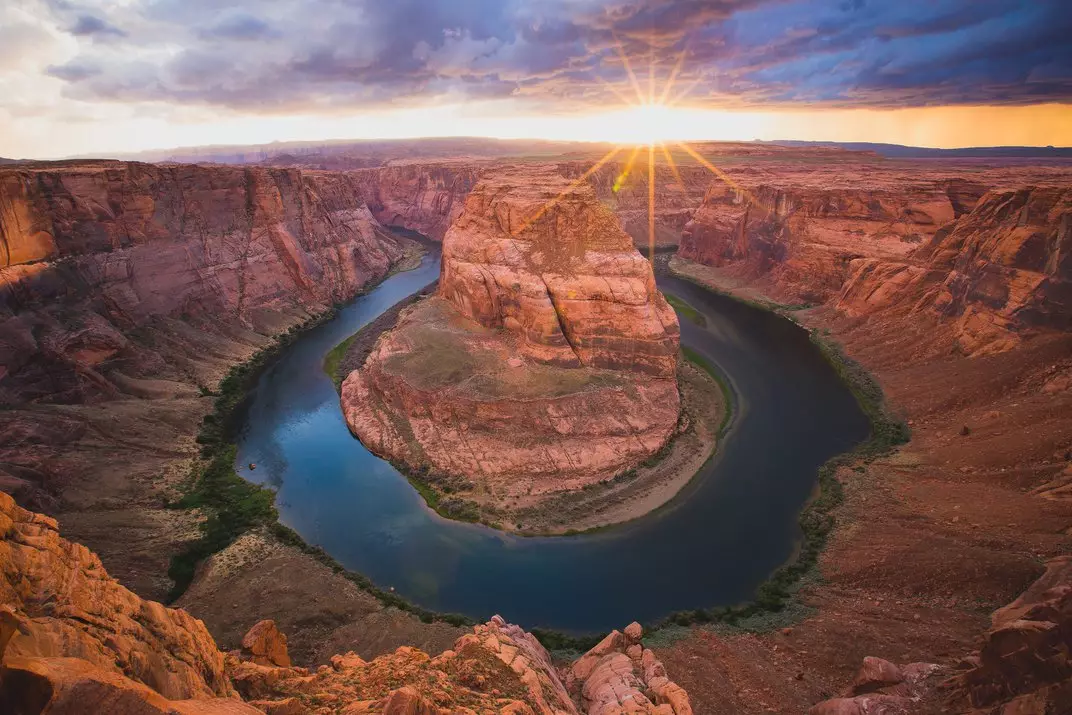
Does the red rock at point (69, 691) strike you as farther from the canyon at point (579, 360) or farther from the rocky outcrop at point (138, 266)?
the rocky outcrop at point (138, 266)

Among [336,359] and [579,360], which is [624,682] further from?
[336,359]

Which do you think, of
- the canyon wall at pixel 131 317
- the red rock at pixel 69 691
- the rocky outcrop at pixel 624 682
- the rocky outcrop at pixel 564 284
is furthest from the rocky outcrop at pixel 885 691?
the canyon wall at pixel 131 317

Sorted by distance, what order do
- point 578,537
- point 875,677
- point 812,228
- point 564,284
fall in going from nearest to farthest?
point 875,677 → point 578,537 → point 564,284 → point 812,228

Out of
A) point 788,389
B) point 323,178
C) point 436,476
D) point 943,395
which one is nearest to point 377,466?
point 436,476

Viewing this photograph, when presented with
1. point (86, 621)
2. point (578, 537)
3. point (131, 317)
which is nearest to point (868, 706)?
point (578, 537)

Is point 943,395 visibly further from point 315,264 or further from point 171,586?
point 315,264

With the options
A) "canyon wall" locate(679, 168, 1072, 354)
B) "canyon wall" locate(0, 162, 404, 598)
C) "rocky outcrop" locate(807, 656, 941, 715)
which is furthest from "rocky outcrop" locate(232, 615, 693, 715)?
"canyon wall" locate(679, 168, 1072, 354)

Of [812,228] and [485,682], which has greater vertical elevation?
[812,228]
